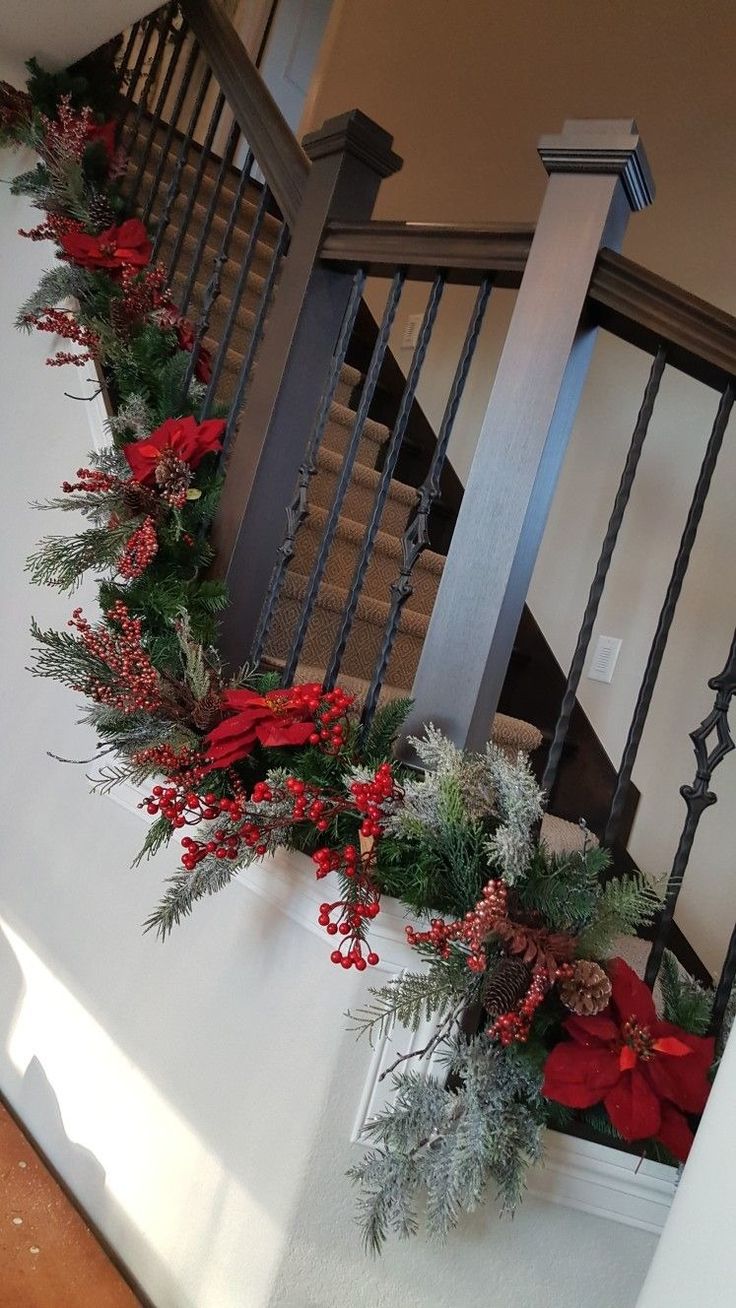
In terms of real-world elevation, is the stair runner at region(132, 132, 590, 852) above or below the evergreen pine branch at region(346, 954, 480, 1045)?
above

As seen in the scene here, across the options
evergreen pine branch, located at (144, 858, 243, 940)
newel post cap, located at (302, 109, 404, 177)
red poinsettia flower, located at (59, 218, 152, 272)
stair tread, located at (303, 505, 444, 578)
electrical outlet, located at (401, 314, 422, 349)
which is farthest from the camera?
electrical outlet, located at (401, 314, 422, 349)

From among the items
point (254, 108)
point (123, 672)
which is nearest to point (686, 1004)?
point (123, 672)

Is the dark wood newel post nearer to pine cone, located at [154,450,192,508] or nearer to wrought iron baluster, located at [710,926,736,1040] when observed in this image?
pine cone, located at [154,450,192,508]

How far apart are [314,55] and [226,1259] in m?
5.76

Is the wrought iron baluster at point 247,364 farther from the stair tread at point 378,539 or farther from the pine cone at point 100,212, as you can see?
the pine cone at point 100,212

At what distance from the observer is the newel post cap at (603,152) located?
4.33 ft

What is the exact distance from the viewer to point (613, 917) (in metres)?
1.13

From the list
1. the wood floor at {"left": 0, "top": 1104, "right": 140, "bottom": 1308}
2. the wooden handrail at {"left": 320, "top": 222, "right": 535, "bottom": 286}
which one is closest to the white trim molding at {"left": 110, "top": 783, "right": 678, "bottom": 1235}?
the wood floor at {"left": 0, "top": 1104, "right": 140, "bottom": 1308}

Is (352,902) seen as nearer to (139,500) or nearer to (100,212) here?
(139,500)

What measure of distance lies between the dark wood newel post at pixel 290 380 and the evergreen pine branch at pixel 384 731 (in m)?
0.42

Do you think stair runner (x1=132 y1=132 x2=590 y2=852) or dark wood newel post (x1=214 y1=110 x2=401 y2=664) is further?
stair runner (x1=132 y1=132 x2=590 y2=852)

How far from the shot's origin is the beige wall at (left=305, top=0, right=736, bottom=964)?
2.66m

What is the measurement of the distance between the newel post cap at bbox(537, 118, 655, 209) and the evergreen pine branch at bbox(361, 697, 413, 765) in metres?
0.73

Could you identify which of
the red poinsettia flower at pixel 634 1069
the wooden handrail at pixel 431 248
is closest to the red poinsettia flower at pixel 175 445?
the wooden handrail at pixel 431 248
